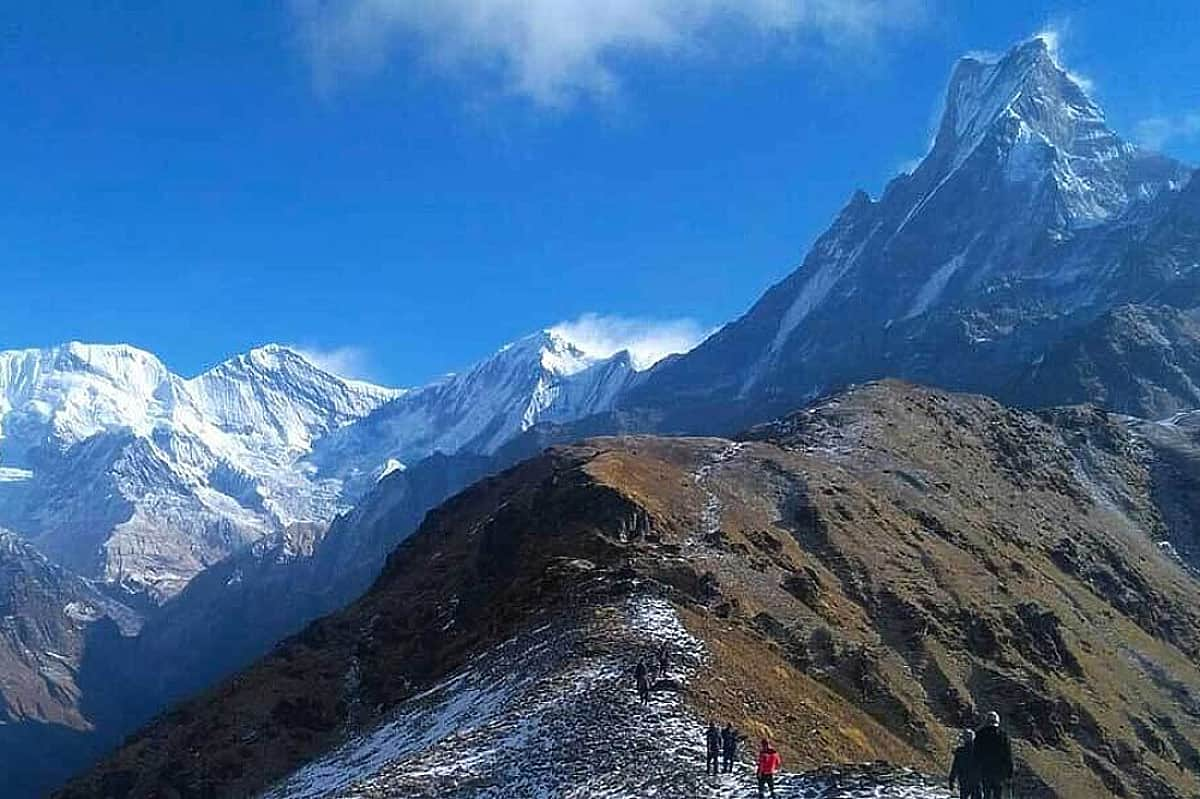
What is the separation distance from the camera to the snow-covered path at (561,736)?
4103cm

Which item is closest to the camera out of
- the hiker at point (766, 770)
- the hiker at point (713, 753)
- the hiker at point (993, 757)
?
the hiker at point (993, 757)

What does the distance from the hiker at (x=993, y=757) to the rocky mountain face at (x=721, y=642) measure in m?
9.28

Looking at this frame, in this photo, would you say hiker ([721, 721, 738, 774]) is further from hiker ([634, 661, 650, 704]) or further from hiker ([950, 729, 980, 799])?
hiker ([950, 729, 980, 799])

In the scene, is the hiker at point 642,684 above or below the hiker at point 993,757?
above

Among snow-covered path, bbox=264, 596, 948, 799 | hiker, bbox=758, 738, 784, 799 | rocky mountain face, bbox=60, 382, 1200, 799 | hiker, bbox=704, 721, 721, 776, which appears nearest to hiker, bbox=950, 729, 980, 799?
snow-covered path, bbox=264, 596, 948, 799

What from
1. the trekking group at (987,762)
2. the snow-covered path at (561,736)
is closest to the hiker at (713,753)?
the snow-covered path at (561,736)

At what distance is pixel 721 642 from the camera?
63.3m

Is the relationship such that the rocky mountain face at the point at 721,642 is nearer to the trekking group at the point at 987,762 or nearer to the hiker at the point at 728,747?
the hiker at the point at 728,747

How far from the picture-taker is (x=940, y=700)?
8544 centimetres

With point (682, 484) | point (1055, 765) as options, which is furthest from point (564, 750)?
point (682, 484)

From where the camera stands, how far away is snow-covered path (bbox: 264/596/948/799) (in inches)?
1615

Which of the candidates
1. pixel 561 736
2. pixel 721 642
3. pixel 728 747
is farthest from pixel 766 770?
pixel 721 642

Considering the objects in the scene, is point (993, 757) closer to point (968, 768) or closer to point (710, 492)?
point (968, 768)

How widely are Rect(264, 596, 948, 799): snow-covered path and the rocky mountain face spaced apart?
0.17 m
